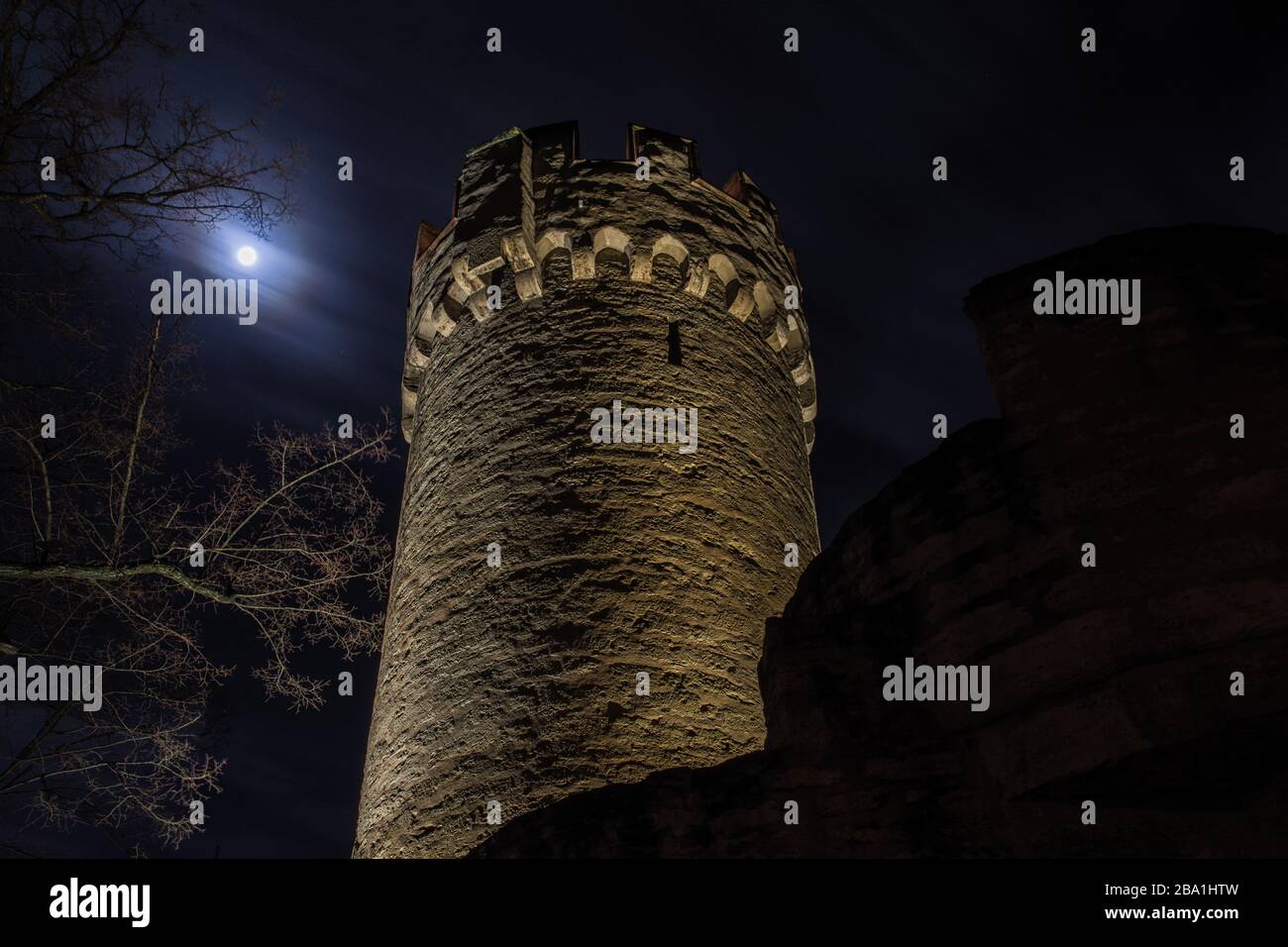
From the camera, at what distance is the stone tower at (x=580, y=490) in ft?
21.4

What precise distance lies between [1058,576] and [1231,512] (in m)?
0.68

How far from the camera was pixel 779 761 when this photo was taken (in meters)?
4.29

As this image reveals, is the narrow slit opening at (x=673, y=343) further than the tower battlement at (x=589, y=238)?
No

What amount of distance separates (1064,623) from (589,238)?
20.2 ft

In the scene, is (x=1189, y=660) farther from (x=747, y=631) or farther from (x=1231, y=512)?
(x=747, y=631)

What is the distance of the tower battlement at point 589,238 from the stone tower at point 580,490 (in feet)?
0.08

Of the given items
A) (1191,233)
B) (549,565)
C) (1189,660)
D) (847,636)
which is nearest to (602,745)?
(549,565)
